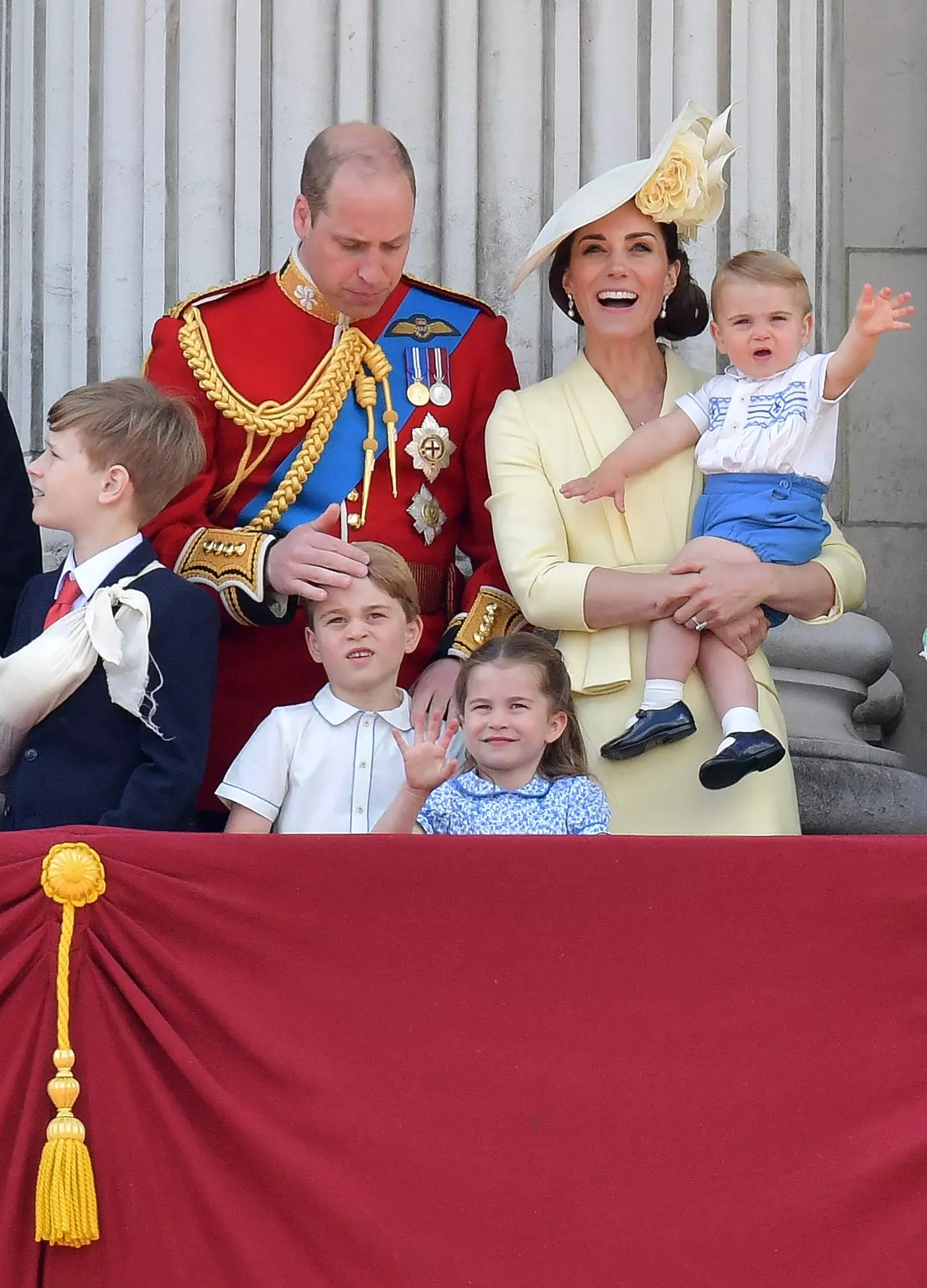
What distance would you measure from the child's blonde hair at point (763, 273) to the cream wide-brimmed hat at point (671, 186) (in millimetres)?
138

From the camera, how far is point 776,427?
3.52 meters

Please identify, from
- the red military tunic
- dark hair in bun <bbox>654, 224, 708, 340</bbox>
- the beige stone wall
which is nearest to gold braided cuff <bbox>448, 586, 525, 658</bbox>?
the red military tunic

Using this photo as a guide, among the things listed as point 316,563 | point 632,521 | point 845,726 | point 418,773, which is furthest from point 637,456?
point 845,726

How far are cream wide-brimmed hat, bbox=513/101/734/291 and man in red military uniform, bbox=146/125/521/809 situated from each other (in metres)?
0.28

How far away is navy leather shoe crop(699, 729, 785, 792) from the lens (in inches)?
130

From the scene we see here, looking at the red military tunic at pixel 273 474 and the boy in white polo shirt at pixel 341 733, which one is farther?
the red military tunic at pixel 273 474

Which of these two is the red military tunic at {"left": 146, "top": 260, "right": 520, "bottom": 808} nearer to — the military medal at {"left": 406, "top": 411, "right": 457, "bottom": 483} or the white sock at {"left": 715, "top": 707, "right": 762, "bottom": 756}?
the military medal at {"left": 406, "top": 411, "right": 457, "bottom": 483}

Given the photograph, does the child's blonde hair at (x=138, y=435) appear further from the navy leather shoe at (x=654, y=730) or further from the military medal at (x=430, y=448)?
the navy leather shoe at (x=654, y=730)

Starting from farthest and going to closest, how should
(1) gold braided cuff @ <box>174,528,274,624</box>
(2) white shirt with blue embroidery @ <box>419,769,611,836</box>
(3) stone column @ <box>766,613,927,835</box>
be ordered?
(3) stone column @ <box>766,613,927,835</box> < (1) gold braided cuff @ <box>174,528,274,624</box> < (2) white shirt with blue embroidery @ <box>419,769,611,836</box>

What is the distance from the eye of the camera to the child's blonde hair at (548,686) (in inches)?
133

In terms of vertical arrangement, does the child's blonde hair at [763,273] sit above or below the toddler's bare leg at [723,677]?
above

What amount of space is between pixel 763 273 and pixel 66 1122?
1.79m

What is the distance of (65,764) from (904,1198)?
137cm

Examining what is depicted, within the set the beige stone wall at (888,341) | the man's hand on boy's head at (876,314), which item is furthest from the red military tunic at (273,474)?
the beige stone wall at (888,341)
